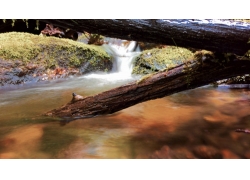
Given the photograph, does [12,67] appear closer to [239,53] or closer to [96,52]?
[96,52]

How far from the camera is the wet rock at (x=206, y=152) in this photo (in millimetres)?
2008

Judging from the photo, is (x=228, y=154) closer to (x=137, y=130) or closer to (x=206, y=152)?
(x=206, y=152)

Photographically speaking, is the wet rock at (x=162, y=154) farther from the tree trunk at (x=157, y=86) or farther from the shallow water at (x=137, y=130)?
the tree trunk at (x=157, y=86)

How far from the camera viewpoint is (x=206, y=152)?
2.07 m

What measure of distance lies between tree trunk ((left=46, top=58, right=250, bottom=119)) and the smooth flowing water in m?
0.15

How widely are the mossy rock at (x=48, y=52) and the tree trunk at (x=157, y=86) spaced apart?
305 centimetres

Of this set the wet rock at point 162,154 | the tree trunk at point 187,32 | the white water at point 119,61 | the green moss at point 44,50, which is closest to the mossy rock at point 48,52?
the green moss at point 44,50

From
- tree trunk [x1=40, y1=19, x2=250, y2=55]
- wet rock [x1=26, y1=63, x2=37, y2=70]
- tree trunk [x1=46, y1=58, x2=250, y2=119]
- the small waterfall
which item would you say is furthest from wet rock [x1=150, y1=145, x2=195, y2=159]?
the small waterfall

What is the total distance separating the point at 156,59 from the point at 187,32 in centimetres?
471

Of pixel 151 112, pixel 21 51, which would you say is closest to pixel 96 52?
pixel 21 51

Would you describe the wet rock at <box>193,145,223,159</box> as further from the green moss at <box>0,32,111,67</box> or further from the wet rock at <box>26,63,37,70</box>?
the green moss at <box>0,32,111,67</box>

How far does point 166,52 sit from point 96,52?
6.80ft

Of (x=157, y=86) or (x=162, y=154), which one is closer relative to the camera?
(x=162, y=154)

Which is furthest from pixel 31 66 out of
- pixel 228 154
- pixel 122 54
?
pixel 228 154
